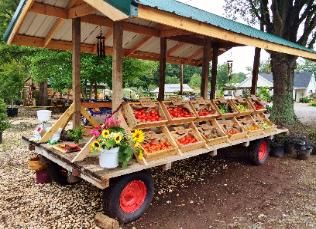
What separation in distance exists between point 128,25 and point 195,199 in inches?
161

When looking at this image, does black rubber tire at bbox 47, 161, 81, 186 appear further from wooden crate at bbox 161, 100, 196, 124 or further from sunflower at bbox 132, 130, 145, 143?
wooden crate at bbox 161, 100, 196, 124

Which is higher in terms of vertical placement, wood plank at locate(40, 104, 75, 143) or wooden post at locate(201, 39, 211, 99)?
wooden post at locate(201, 39, 211, 99)

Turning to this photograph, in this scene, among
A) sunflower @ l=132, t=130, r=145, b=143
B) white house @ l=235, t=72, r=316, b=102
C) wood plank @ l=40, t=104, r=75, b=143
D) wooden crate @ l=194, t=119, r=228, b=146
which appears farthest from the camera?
white house @ l=235, t=72, r=316, b=102

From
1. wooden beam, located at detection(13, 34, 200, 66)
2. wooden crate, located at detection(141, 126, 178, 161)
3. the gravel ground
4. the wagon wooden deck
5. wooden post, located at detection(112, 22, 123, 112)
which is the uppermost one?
wooden beam, located at detection(13, 34, 200, 66)

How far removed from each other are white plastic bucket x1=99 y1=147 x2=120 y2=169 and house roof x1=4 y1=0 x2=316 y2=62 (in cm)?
198

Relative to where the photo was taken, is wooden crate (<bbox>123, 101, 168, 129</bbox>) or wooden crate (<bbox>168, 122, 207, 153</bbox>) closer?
wooden crate (<bbox>123, 101, 168, 129</bbox>)

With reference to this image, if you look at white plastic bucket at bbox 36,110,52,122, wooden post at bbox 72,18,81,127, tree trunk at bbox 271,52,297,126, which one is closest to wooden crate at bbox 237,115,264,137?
wooden post at bbox 72,18,81,127

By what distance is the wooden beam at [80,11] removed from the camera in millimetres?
6098

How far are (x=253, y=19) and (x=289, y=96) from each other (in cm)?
495

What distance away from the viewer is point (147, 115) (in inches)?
237

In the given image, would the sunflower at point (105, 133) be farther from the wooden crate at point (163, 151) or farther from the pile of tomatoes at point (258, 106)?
the pile of tomatoes at point (258, 106)

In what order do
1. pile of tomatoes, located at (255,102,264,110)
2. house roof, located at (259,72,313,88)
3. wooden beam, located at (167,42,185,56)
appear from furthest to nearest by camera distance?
house roof, located at (259,72,313,88) → wooden beam, located at (167,42,185,56) → pile of tomatoes, located at (255,102,264,110)

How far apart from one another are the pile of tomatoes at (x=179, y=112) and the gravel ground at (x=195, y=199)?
5.10 ft

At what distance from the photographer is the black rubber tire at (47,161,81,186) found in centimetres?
676
